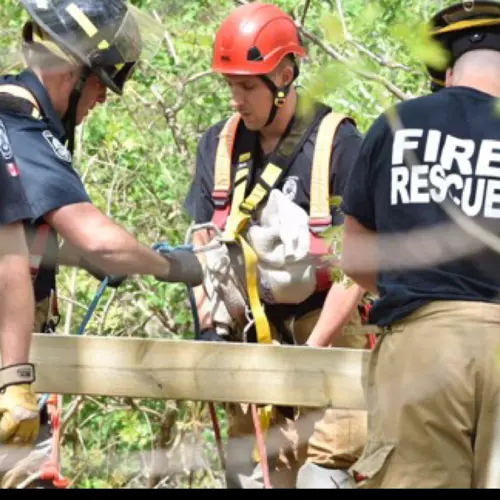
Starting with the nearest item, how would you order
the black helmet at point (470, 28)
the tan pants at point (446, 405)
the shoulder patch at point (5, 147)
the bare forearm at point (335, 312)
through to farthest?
the black helmet at point (470, 28) → the tan pants at point (446, 405) → the shoulder patch at point (5, 147) → the bare forearm at point (335, 312)

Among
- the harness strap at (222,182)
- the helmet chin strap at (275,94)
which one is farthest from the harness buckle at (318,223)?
the helmet chin strap at (275,94)

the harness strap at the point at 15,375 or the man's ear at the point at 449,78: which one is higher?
the man's ear at the point at 449,78

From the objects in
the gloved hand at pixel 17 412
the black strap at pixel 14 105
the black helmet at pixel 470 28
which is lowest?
the gloved hand at pixel 17 412

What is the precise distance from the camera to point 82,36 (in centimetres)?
521

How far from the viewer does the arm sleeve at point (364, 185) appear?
13.4 feet

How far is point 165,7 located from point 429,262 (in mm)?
5048

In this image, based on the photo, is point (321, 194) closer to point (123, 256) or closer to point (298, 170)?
point (298, 170)

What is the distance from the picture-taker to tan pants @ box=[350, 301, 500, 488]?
400 cm

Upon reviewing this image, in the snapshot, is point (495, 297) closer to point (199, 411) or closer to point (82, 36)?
point (82, 36)

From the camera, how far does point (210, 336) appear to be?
577cm

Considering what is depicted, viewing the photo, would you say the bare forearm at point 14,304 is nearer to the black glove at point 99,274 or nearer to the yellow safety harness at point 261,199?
the black glove at point 99,274

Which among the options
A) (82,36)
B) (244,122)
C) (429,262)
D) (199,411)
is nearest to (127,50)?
(82,36)

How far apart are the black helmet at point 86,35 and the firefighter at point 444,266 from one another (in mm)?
1382

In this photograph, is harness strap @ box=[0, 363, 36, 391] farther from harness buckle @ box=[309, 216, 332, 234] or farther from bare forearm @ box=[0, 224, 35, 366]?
harness buckle @ box=[309, 216, 332, 234]
